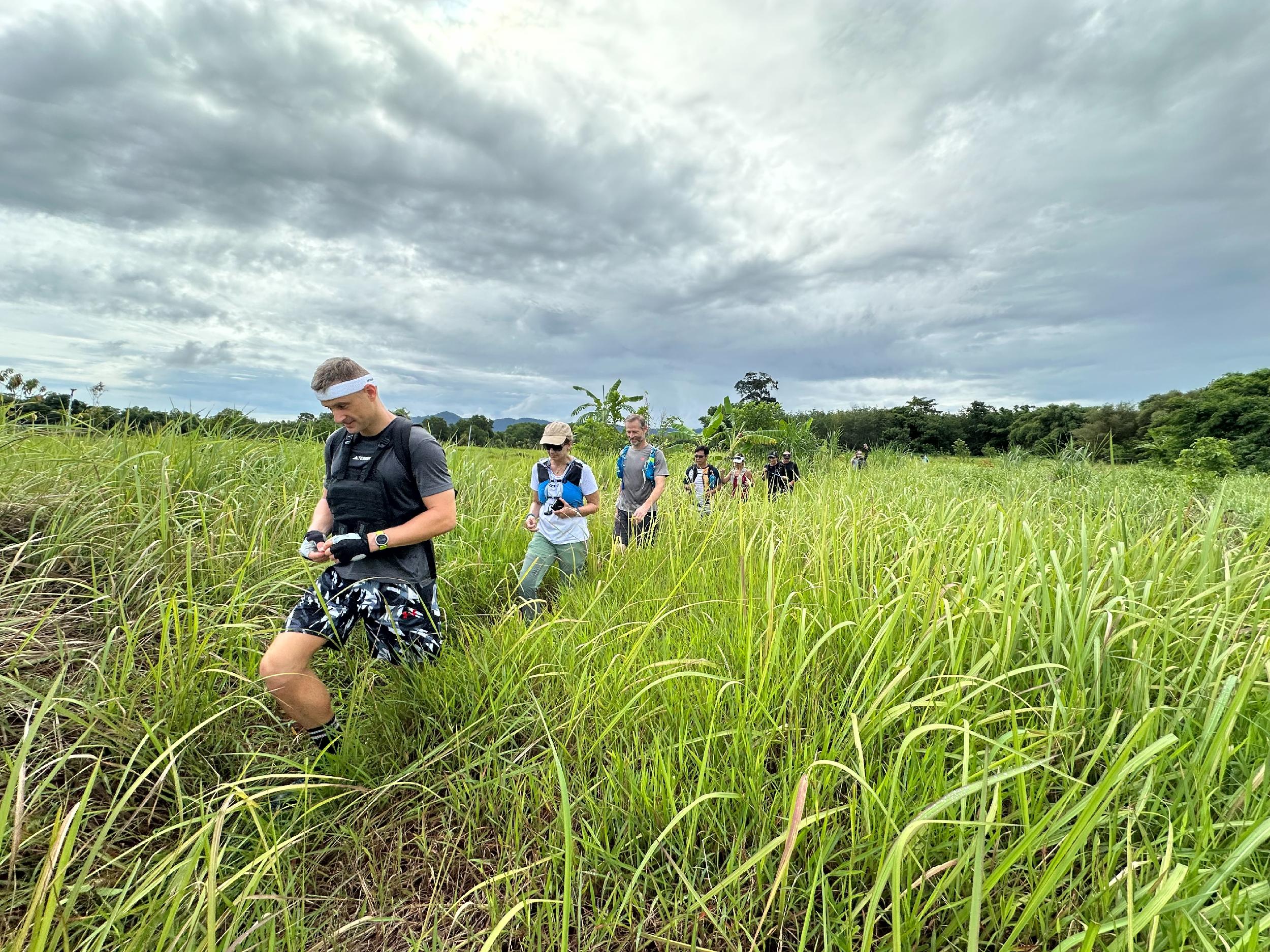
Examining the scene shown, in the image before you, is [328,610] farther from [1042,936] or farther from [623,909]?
[1042,936]

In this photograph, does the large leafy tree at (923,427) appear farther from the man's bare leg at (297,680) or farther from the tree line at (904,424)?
the man's bare leg at (297,680)

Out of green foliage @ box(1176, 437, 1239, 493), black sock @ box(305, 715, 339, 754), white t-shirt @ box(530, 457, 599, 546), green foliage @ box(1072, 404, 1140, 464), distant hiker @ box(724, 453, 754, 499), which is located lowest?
black sock @ box(305, 715, 339, 754)

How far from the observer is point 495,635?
9.57 ft

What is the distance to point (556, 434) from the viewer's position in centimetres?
453

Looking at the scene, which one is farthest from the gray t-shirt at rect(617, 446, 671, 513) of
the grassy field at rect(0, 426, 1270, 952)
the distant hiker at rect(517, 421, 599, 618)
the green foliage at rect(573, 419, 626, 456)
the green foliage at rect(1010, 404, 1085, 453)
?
the green foliage at rect(1010, 404, 1085, 453)

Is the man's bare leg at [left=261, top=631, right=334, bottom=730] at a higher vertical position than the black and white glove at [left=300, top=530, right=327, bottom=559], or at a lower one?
lower

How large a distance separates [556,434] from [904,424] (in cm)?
4856

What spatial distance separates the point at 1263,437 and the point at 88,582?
161ft

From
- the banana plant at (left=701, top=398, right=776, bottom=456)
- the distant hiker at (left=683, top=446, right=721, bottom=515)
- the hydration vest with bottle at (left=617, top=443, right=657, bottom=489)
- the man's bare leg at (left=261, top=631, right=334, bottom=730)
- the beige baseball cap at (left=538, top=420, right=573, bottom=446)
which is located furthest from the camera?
the banana plant at (left=701, top=398, right=776, bottom=456)

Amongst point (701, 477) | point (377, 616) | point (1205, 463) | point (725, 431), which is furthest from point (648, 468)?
point (1205, 463)

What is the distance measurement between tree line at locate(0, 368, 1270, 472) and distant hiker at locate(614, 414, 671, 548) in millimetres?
1038

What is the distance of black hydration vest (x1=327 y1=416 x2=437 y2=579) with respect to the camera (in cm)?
257

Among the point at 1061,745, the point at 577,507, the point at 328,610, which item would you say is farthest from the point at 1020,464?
the point at 328,610

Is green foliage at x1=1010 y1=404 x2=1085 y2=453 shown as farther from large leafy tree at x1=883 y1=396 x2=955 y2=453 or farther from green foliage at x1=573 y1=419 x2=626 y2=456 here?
green foliage at x1=573 y1=419 x2=626 y2=456
